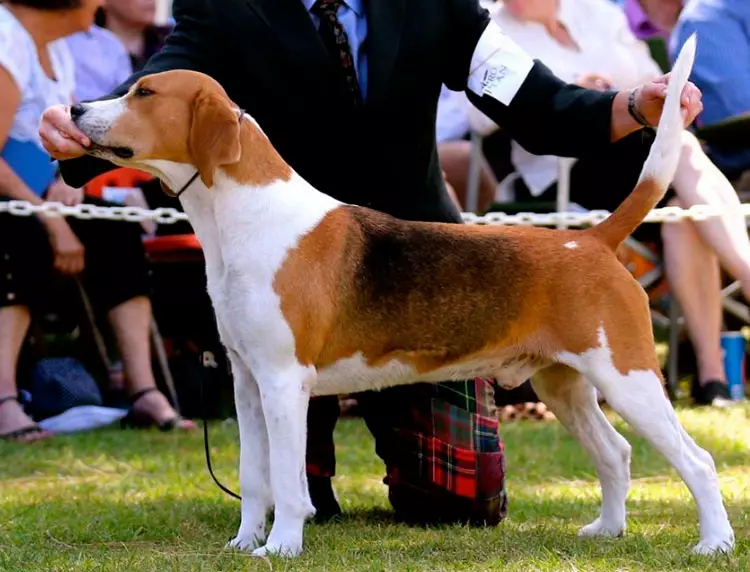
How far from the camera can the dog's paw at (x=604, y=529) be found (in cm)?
443

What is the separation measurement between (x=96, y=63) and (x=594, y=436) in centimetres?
465

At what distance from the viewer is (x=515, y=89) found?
15.3ft

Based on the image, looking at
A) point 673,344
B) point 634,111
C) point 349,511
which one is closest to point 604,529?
point 349,511

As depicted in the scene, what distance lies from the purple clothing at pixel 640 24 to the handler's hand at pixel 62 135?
7.04 meters

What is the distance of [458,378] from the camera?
14.3 feet

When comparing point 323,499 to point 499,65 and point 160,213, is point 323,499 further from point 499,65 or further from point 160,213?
point 160,213

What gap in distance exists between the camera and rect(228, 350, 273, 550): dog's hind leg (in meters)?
4.22

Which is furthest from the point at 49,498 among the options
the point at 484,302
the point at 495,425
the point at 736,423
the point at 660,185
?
the point at 736,423

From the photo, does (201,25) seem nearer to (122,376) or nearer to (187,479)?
(187,479)

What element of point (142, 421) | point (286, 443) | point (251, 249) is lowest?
point (142, 421)

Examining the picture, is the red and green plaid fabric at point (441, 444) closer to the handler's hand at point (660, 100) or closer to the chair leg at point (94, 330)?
the handler's hand at point (660, 100)

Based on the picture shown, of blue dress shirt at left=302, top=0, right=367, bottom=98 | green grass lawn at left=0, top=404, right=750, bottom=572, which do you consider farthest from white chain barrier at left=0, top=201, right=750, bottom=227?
blue dress shirt at left=302, top=0, right=367, bottom=98

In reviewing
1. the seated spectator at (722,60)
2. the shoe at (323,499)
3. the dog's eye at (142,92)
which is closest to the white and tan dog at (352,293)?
the dog's eye at (142,92)

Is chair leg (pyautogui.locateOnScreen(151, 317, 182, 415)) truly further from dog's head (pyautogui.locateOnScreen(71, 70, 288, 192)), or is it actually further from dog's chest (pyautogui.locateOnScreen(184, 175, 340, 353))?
dog's head (pyautogui.locateOnScreen(71, 70, 288, 192))
